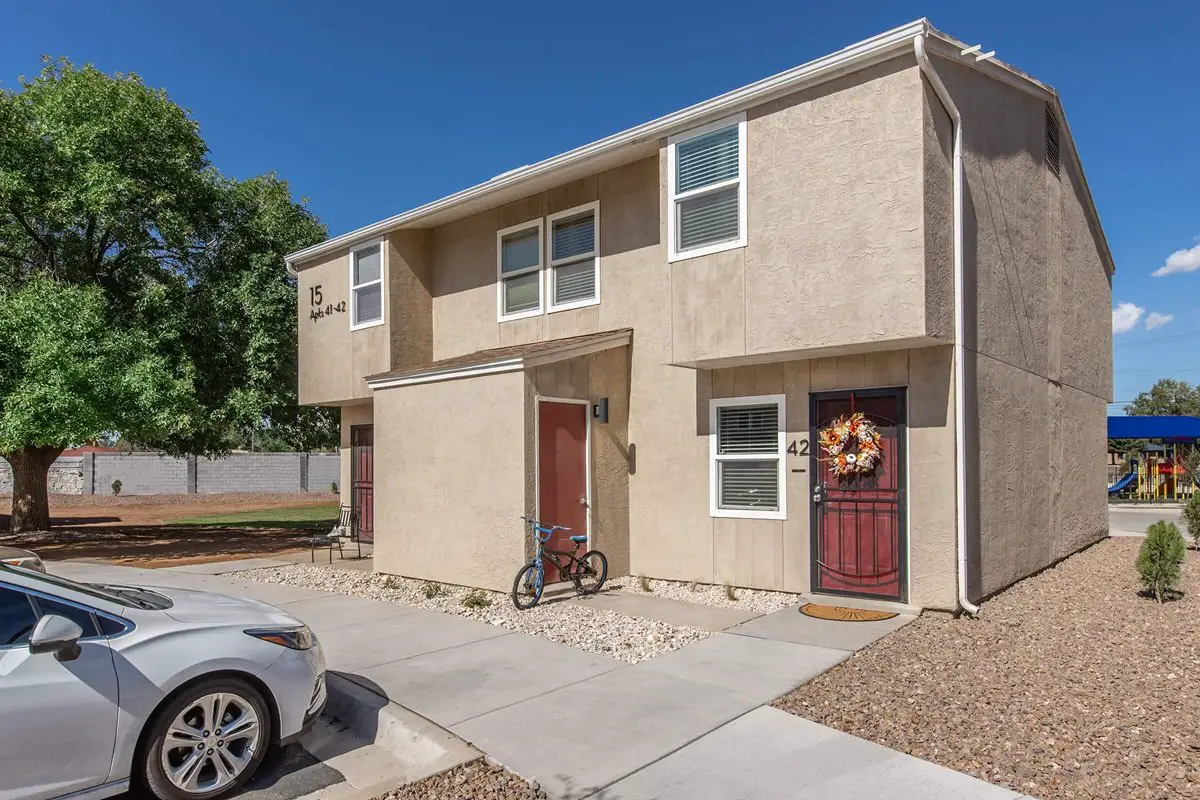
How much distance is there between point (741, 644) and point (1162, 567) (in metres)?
5.03

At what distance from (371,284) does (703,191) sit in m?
6.81

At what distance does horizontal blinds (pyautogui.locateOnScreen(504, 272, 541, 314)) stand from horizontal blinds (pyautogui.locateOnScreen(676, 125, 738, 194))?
10.7 feet

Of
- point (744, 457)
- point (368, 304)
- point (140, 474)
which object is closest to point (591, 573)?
point (744, 457)

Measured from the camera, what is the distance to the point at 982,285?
8352mm

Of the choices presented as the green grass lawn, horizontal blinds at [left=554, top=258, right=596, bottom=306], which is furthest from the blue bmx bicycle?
the green grass lawn

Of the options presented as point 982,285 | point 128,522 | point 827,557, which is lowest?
point 128,522

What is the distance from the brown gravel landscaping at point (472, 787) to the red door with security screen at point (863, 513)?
16.5 ft

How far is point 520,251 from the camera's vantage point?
11.8 metres

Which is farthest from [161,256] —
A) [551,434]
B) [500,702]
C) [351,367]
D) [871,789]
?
[871,789]

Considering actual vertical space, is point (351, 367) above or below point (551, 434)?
above

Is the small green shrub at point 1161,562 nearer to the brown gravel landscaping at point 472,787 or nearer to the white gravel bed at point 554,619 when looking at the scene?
the white gravel bed at point 554,619

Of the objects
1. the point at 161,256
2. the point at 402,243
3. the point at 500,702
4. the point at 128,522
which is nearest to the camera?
the point at 500,702

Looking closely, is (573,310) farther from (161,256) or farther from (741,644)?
(161,256)

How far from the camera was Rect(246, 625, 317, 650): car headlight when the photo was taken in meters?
4.57
